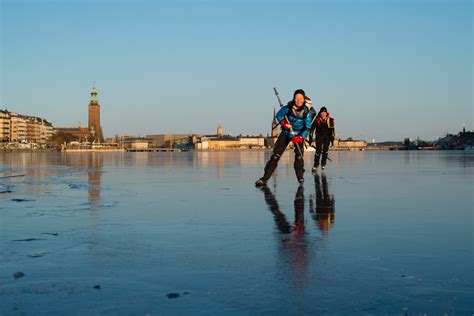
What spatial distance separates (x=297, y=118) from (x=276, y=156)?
39.7 inches

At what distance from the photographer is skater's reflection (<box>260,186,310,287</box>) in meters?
4.29

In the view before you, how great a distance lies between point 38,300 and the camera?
3.65 metres

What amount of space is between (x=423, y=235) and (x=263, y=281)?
2.61 m

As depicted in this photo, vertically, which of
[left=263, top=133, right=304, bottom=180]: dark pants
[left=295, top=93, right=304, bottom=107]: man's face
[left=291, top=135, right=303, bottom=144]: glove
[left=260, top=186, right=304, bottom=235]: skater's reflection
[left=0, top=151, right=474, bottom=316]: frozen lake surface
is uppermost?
[left=295, top=93, right=304, bottom=107]: man's face

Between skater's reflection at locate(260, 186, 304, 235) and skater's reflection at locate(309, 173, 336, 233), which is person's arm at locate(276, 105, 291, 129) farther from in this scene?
skater's reflection at locate(309, 173, 336, 233)

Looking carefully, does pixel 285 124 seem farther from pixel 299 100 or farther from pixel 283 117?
pixel 299 100

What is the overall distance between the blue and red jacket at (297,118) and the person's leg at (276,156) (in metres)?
0.14

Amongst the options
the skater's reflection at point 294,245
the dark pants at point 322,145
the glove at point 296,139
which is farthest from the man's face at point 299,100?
the dark pants at point 322,145

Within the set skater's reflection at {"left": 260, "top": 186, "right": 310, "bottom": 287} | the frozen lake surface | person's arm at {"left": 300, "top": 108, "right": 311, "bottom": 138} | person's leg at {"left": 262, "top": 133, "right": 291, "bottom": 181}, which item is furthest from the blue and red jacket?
skater's reflection at {"left": 260, "top": 186, "right": 310, "bottom": 287}

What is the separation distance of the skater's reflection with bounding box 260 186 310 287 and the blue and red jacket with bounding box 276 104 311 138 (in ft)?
14.6

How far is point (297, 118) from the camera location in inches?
510

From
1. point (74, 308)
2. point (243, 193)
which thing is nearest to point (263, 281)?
point (74, 308)

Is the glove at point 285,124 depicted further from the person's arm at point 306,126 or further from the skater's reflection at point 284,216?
the skater's reflection at point 284,216

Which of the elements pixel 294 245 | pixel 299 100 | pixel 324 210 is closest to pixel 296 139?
pixel 299 100
